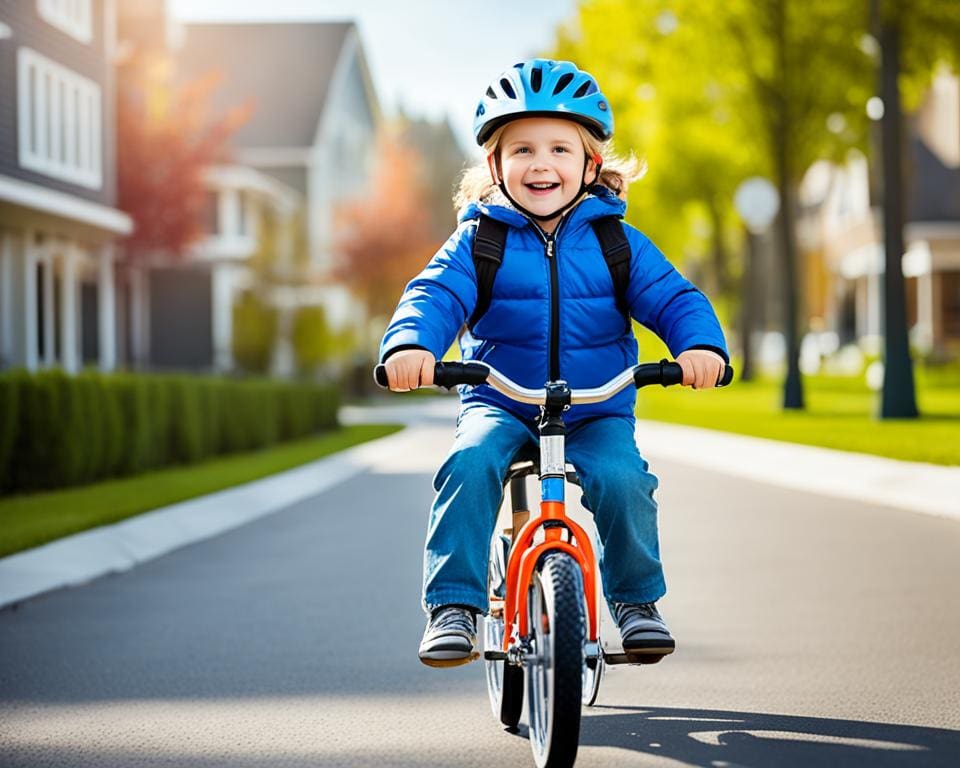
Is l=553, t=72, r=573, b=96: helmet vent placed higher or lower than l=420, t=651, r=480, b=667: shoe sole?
higher

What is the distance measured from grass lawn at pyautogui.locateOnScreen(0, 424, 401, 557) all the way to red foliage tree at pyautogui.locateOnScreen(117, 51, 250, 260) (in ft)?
52.2

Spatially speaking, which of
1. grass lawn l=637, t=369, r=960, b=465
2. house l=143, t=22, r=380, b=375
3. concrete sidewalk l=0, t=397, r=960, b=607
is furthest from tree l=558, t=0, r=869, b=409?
house l=143, t=22, r=380, b=375

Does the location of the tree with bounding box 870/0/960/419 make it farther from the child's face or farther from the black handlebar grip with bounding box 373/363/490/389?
the black handlebar grip with bounding box 373/363/490/389

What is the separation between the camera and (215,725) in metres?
5.58

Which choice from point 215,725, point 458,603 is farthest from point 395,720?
point 458,603

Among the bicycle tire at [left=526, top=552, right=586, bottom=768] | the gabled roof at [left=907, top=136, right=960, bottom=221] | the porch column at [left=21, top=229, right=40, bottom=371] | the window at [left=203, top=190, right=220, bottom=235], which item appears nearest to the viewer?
the bicycle tire at [left=526, top=552, right=586, bottom=768]

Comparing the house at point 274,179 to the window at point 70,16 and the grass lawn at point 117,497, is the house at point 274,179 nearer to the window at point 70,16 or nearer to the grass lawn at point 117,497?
the window at point 70,16

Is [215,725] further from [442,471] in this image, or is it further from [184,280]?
[184,280]

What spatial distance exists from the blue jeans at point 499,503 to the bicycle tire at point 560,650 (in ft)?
1.06

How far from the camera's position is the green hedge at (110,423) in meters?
14.7

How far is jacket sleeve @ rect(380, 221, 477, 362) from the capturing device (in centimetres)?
466

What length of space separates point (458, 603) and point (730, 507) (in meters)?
9.05

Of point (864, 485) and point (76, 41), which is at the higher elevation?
point (76, 41)

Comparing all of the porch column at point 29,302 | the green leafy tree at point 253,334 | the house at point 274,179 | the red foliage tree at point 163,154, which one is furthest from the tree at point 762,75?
the porch column at point 29,302
